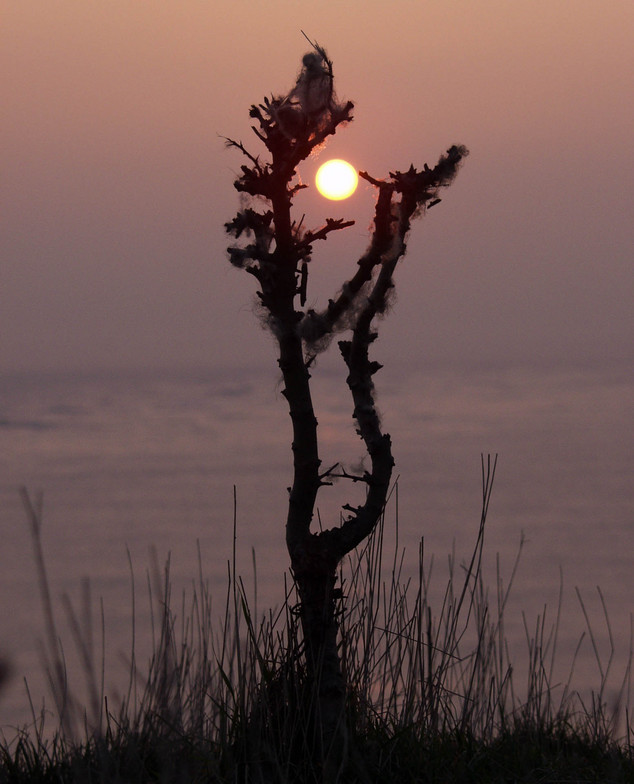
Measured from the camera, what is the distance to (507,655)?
2943mm

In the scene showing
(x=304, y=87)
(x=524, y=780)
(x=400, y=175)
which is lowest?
(x=524, y=780)

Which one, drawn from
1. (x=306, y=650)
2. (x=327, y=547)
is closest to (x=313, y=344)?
(x=327, y=547)

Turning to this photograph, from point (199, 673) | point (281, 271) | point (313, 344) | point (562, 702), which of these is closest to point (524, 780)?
point (562, 702)

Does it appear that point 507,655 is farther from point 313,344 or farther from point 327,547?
point 313,344

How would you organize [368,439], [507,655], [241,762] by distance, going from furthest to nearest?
[507,655] → [368,439] → [241,762]

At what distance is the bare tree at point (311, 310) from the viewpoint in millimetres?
2646

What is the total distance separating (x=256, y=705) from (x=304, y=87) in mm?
1855

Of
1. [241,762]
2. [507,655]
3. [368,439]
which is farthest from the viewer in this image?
[507,655]

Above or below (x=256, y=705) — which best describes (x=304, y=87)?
above

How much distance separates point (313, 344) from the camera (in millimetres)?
2730

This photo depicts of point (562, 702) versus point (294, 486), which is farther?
point (562, 702)

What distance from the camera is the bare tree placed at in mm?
2646

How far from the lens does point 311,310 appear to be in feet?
8.96

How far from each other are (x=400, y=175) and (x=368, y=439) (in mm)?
821
